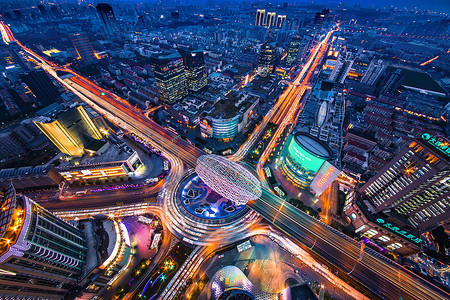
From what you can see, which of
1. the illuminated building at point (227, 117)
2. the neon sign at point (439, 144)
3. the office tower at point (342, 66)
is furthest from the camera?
the office tower at point (342, 66)

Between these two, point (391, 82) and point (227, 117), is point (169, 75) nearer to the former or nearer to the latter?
point (227, 117)

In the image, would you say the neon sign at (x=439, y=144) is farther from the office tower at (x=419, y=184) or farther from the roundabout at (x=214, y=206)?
the roundabout at (x=214, y=206)

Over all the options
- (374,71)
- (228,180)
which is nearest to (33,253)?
(228,180)

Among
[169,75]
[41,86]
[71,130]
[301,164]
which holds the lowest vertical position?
[301,164]

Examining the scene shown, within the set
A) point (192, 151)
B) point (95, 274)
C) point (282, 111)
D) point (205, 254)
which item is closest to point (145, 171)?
point (192, 151)

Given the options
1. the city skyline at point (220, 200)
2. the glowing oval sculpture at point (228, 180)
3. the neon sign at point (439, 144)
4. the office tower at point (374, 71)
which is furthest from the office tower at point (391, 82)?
the glowing oval sculpture at point (228, 180)

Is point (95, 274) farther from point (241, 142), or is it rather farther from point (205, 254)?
point (241, 142)
